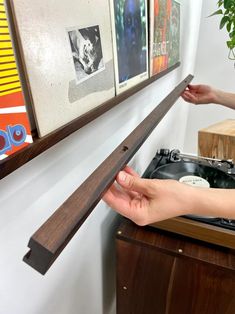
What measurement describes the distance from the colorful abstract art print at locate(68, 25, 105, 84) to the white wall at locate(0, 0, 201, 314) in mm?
120

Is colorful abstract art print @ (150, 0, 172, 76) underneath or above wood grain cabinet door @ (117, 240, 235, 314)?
above

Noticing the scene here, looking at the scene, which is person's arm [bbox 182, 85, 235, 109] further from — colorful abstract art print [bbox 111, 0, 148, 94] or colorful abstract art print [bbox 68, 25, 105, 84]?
colorful abstract art print [bbox 68, 25, 105, 84]

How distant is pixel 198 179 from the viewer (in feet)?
2.73

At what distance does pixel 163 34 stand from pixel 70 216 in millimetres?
813

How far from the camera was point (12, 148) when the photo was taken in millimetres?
307

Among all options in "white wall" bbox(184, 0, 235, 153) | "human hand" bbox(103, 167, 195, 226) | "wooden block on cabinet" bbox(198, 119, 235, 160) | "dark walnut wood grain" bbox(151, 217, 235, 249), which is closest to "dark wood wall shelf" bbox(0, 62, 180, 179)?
"human hand" bbox(103, 167, 195, 226)

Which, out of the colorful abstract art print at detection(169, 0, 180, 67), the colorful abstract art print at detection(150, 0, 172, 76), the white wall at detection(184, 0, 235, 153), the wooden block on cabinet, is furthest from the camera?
the white wall at detection(184, 0, 235, 153)

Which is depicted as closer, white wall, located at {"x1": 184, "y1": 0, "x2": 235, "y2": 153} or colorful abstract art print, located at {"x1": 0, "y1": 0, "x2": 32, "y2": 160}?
colorful abstract art print, located at {"x1": 0, "y1": 0, "x2": 32, "y2": 160}

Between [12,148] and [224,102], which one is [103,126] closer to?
[12,148]

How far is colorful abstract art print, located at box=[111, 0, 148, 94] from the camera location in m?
0.55

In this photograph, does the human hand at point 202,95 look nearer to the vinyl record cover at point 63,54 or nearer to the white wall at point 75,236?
the white wall at point 75,236

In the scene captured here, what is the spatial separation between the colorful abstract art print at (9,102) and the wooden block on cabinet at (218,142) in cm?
117

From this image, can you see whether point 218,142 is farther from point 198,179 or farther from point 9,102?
point 9,102

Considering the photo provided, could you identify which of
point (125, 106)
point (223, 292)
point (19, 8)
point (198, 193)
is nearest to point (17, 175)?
point (19, 8)
